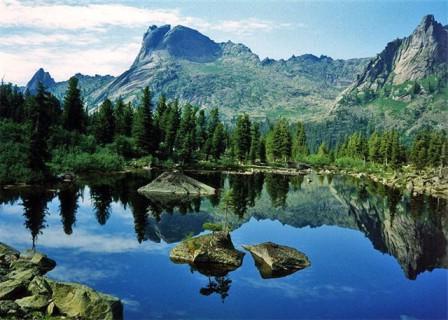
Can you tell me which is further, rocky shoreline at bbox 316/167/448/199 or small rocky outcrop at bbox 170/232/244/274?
rocky shoreline at bbox 316/167/448/199

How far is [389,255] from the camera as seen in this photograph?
38.4 meters

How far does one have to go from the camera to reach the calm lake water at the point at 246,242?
82.0ft

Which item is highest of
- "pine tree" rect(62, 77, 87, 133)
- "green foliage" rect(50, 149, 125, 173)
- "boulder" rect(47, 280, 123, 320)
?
"pine tree" rect(62, 77, 87, 133)

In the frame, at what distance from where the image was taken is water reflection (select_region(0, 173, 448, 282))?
39.9m

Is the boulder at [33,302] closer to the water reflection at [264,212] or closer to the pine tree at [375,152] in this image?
the water reflection at [264,212]

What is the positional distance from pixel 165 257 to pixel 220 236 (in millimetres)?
4469

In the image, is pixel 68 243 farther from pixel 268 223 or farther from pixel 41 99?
pixel 41 99

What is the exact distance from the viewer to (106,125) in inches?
4053

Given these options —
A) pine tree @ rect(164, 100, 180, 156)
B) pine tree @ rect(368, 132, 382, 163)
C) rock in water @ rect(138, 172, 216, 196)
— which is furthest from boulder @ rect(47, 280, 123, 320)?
pine tree @ rect(368, 132, 382, 163)

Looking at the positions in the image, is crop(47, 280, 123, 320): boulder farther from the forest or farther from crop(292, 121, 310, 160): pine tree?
crop(292, 121, 310, 160): pine tree

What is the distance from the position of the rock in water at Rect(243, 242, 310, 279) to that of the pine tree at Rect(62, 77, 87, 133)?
73504 millimetres

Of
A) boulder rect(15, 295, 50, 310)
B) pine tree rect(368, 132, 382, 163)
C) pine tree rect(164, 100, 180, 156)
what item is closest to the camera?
boulder rect(15, 295, 50, 310)

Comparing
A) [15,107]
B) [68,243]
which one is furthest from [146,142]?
[68,243]

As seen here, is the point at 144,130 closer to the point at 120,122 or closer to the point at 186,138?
the point at 186,138
